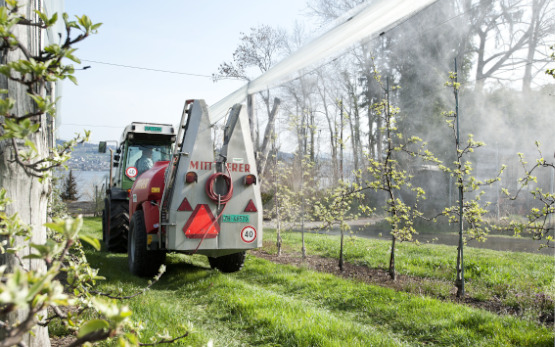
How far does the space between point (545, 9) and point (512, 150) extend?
18.3 feet

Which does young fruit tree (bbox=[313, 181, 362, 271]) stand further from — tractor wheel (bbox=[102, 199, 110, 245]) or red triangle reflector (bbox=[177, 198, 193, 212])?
tractor wheel (bbox=[102, 199, 110, 245])

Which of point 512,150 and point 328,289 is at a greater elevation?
point 512,150

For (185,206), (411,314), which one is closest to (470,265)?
(411,314)

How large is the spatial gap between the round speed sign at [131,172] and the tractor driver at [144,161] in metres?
0.07

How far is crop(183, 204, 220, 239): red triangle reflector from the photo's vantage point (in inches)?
214

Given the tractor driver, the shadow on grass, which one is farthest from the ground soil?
the tractor driver

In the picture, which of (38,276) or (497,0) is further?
(497,0)

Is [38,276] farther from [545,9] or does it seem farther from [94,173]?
[94,173]

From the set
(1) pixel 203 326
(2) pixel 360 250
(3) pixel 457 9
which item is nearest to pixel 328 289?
(1) pixel 203 326

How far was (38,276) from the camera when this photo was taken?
0.93m

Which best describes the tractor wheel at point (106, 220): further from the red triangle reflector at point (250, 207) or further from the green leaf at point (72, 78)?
the green leaf at point (72, 78)

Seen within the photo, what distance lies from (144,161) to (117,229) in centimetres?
162

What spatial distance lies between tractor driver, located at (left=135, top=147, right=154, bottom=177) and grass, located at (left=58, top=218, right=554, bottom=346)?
311 cm

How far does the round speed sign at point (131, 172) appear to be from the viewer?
895cm
